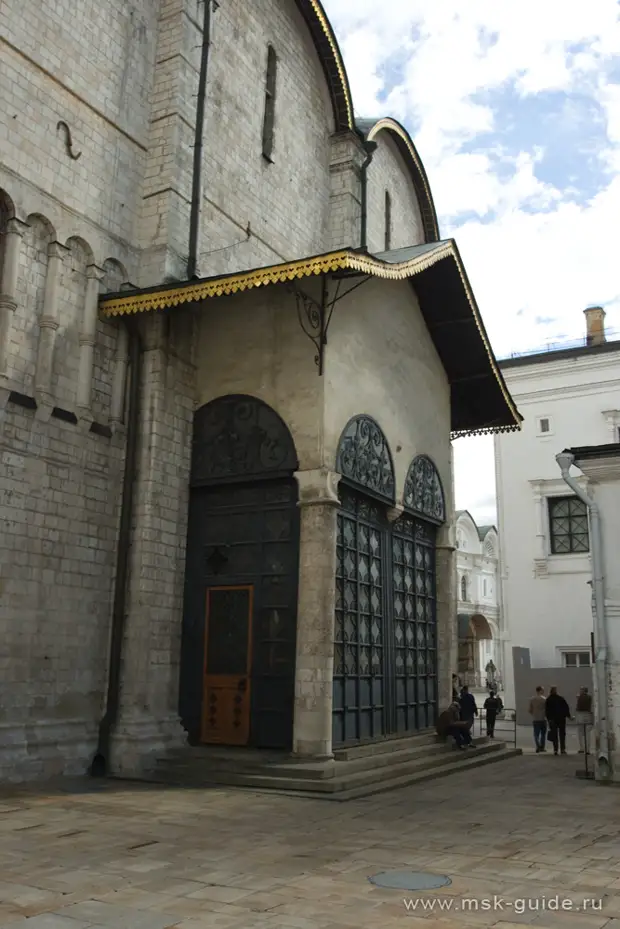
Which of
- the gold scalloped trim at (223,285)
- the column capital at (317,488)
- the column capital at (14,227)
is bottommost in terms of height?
the column capital at (317,488)

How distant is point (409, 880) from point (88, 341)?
27.8 ft

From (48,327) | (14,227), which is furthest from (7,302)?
(14,227)

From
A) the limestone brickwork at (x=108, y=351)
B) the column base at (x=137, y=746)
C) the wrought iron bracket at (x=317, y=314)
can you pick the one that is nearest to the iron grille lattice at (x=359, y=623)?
the limestone brickwork at (x=108, y=351)

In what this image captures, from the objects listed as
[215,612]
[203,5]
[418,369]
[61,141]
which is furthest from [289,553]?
[203,5]

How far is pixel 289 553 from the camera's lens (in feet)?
40.7

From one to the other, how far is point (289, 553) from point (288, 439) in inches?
66.0

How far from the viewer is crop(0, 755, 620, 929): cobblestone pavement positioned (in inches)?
215

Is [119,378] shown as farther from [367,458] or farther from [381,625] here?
[381,625]

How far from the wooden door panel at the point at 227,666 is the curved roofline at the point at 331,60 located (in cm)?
1155

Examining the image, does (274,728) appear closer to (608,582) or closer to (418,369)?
(608,582)

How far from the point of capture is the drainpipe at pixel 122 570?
11579 mm

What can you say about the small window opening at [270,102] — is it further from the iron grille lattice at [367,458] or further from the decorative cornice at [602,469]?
the decorative cornice at [602,469]
